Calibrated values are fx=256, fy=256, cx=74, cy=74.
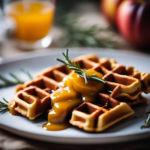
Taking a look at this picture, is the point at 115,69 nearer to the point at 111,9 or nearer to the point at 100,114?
the point at 100,114

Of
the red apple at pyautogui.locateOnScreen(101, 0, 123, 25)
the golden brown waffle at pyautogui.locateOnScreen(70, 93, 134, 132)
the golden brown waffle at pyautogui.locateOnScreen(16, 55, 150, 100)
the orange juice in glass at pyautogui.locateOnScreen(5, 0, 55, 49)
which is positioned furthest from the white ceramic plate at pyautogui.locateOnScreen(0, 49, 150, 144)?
the red apple at pyautogui.locateOnScreen(101, 0, 123, 25)

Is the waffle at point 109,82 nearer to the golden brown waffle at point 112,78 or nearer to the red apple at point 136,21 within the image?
the golden brown waffle at point 112,78

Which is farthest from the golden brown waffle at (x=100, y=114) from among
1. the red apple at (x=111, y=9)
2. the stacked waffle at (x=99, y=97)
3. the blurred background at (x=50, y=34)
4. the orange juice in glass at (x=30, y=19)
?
the red apple at (x=111, y=9)

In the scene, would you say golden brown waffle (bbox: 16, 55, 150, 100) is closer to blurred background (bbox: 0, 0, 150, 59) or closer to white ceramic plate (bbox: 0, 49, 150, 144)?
white ceramic plate (bbox: 0, 49, 150, 144)

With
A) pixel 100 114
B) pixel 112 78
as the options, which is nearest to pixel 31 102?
pixel 100 114

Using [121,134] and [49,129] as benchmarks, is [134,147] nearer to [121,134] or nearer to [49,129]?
[121,134]

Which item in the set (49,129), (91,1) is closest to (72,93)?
(49,129)
